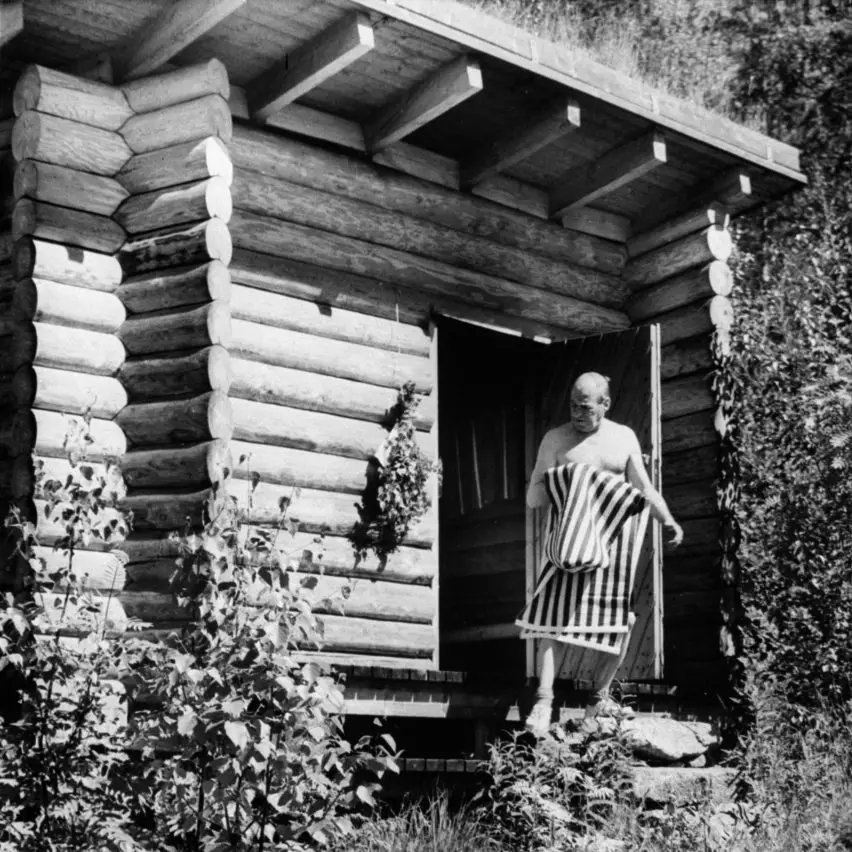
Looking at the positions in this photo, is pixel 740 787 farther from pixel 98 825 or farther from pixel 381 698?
pixel 98 825

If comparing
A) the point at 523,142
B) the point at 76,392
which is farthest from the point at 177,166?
the point at 523,142

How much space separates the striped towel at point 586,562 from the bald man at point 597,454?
0.07m

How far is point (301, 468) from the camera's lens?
30.2 feet

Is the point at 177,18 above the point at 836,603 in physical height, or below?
above

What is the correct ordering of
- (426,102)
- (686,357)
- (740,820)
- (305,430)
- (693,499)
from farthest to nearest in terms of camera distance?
(686,357) → (693,499) → (305,430) → (426,102) → (740,820)

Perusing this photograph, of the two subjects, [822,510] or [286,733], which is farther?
[822,510]

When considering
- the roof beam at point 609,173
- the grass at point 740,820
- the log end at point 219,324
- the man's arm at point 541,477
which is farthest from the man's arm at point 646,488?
the log end at point 219,324

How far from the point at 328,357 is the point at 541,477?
68.1 inches

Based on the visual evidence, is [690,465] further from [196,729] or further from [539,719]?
[196,729]

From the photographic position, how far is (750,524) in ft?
35.2

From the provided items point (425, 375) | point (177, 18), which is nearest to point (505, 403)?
point (425, 375)

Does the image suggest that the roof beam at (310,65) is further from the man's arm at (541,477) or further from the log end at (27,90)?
the man's arm at (541,477)

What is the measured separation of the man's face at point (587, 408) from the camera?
853 centimetres

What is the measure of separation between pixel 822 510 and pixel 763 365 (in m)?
1.33
